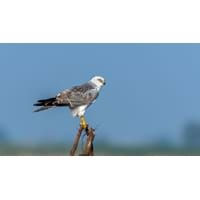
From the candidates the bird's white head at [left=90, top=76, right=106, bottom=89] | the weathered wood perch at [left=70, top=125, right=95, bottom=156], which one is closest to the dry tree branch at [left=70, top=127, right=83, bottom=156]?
the weathered wood perch at [left=70, top=125, right=95, bottom=156]

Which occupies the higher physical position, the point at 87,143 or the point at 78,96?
the point at 78,96

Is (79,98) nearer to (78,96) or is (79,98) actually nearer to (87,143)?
(78,96)

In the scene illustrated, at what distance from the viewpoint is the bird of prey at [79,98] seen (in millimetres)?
2861

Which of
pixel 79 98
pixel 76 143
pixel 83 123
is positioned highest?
pixel 79 98

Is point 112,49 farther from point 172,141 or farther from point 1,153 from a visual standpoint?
point 1,153

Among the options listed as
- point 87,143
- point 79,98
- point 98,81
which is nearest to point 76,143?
point 87,143

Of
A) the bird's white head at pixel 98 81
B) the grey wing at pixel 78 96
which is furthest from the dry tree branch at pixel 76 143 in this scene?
the bird's white head at pixel 98 81

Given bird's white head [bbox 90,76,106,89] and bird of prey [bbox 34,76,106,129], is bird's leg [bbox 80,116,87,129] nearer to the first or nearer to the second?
bird of prey [bbox 34,76,106,129]

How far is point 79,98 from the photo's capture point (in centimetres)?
288

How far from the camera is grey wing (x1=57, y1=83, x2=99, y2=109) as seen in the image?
9.41ft

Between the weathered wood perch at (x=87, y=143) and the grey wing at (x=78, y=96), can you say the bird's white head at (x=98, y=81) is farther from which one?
the weathered wood perch at (x=87, y=143)

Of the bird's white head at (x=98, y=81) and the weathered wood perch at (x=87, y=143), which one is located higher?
the bird's white head at (x=98, y=81)

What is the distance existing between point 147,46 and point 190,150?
574 millimetres

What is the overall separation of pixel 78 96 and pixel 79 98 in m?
0.01
